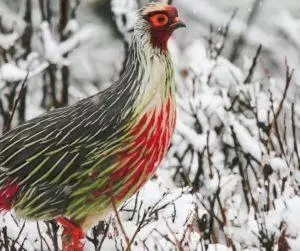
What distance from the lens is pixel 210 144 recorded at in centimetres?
513

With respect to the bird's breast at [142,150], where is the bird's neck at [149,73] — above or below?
above

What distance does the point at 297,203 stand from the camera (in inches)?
116

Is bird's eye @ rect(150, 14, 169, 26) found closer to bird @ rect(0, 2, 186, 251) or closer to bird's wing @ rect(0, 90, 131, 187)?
bird @ rect(0, 2, 186, 251)

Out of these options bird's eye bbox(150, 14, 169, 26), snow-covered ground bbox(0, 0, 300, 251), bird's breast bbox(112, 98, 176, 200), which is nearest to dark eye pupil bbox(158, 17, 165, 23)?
bird's eye bbox(150, 14, 169, 26)

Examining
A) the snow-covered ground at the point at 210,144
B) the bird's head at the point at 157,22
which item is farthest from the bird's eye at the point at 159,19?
the snow-covered ground at the point at 210,144

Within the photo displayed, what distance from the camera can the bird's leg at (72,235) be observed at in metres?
3.63

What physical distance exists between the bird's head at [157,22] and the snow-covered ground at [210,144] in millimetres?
565

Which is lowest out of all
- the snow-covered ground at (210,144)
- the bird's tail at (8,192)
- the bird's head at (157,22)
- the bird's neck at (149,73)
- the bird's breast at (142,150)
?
the snow-covered ground at (210,144)

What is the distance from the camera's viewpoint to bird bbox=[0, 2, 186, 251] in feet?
11.7

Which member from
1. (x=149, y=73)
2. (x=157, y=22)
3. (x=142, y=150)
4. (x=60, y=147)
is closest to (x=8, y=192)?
(x=60, y=147)

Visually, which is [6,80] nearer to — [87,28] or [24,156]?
[87,28]

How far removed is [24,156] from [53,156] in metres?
0.12

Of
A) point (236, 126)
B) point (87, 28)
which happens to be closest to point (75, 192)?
point (236, 126)

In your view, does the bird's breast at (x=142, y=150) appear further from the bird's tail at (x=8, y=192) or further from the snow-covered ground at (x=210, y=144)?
the bird's tail at (x=8, y=192)
